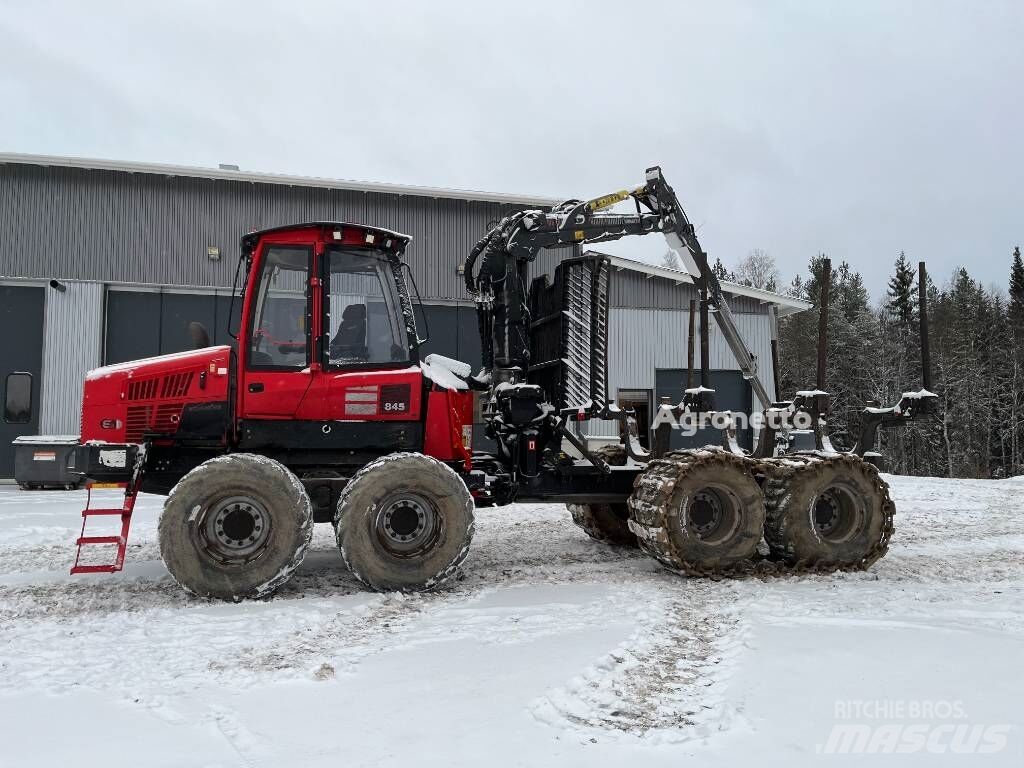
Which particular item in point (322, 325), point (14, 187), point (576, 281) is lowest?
point (322, 325)

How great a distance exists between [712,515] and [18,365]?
61.0 ft

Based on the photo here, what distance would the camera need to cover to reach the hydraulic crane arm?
312 inches

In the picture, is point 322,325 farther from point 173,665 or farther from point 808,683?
point 808,683

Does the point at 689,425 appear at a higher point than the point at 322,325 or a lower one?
lower

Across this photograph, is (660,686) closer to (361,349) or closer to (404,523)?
(404,523)

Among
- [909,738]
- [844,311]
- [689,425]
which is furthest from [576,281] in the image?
[844,311]

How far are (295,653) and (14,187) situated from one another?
19.5 metres

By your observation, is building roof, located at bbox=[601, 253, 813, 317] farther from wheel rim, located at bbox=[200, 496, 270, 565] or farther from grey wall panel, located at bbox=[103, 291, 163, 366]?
wheel rim, located at bbox=[200, 496, 270, 565]

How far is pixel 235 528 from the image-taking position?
6281mm

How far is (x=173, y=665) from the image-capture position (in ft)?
15.0

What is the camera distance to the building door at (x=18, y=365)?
18.6 metres

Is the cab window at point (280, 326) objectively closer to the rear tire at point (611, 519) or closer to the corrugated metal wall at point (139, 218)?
the rear tire at point (611, 519)

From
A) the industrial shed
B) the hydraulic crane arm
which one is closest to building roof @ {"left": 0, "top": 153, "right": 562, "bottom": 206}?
the industrial shed

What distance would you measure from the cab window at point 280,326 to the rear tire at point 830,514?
4907mm
